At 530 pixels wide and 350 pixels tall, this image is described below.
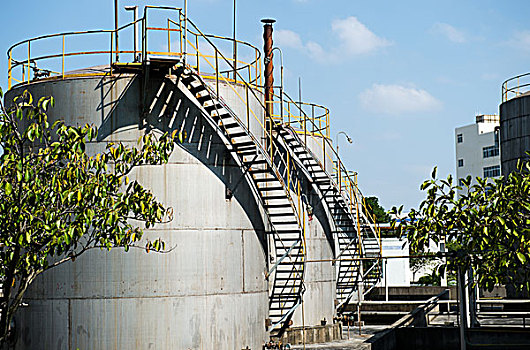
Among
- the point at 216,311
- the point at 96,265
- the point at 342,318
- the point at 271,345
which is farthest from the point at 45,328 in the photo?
the point at 342,318

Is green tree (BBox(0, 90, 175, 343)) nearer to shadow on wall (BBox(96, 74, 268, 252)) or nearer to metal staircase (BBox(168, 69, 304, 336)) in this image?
shadow on wall (BBox(96, 74, 268, 252))

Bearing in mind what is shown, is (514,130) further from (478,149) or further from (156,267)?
(478,149)

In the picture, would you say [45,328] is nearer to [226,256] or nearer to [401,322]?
[226,256]

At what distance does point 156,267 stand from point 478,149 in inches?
3341

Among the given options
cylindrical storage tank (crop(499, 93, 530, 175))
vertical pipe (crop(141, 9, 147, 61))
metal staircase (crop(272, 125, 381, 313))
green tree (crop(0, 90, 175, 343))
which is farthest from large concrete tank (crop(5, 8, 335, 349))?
cylindrical storage tank (crop(499, 93, 530, 175))

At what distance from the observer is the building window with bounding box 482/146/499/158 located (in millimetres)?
94250

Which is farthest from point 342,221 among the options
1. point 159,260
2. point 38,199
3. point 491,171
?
point 491,171

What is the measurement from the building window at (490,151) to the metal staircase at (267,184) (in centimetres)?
7553

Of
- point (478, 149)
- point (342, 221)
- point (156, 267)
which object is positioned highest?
point (478, 149)

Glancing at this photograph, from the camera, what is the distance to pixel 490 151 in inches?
3750

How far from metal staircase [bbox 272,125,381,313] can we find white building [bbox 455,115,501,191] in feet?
224

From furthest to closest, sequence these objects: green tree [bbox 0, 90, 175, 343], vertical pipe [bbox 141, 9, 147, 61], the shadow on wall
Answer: the shadow on wall < vertical pipe [bbox 141, 9, 147, 61] < green tree [bbox 0, 90, 175, 343]

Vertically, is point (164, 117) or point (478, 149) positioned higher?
point (478, 149)

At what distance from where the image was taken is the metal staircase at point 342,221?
25781mm
